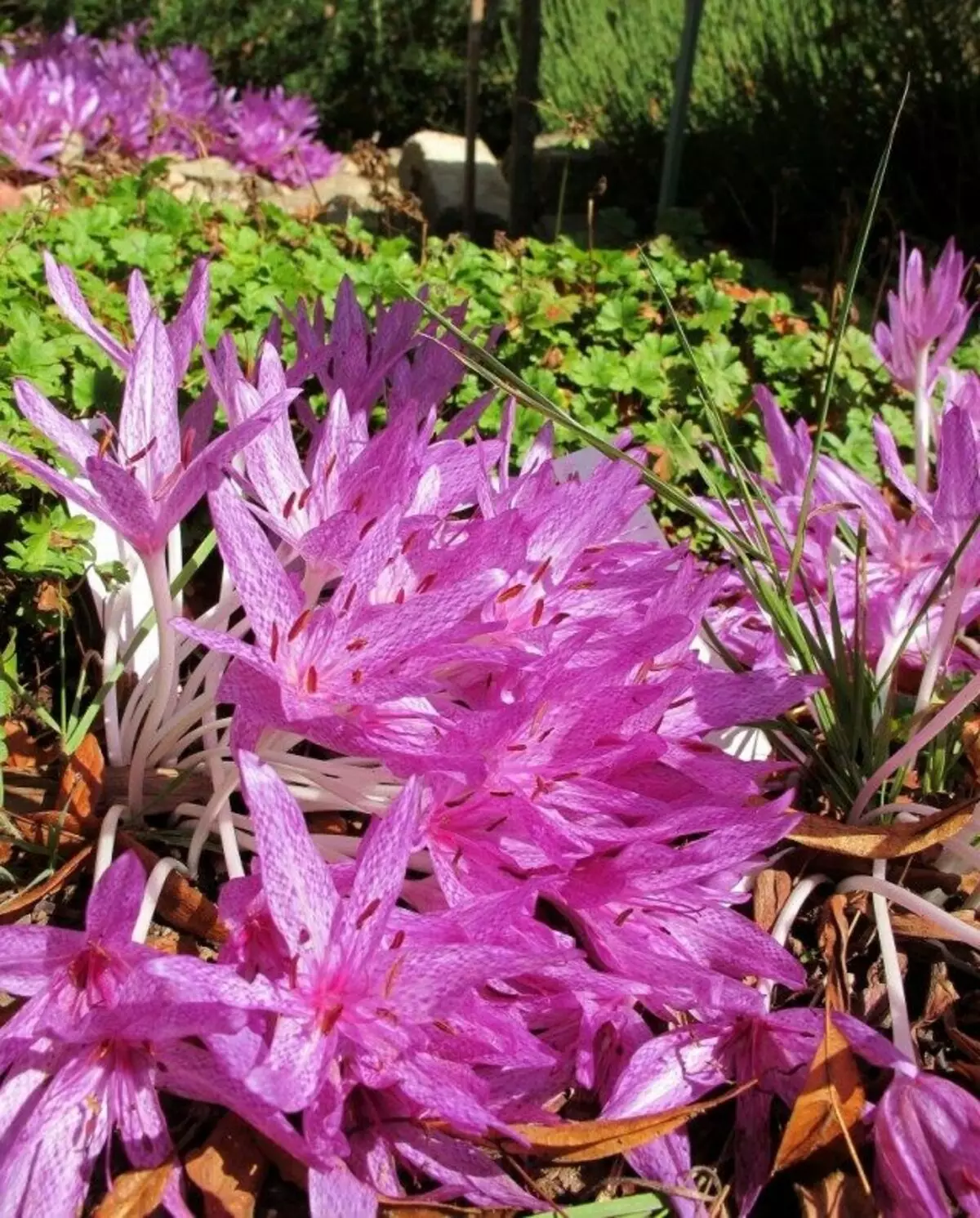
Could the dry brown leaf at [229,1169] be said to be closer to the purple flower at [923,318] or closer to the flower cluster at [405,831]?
the flower cluster at [405,831]

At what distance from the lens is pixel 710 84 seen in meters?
6.53

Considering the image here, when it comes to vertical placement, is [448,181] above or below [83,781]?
below

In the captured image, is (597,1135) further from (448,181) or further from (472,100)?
(448,181)

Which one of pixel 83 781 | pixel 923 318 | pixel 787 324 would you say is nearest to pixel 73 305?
pixel 83 781

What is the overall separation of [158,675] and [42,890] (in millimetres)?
275

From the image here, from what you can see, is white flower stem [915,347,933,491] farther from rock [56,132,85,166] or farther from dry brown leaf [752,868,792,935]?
rock [56,132,85,166]

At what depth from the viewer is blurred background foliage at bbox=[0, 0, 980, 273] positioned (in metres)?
4.79

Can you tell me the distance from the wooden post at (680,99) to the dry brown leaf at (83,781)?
2769 mm

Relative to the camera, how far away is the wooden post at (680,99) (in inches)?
149

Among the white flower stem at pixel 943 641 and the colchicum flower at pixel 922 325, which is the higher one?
the colchicum flower at pixel 922 325

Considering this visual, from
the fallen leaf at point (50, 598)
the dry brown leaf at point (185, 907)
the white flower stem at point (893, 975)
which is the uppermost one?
the fallen leaf at point (50, 598)

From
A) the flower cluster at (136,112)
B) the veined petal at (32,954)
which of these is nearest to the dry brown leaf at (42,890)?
the veined petal at (32,954)

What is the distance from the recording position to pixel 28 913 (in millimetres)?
1501

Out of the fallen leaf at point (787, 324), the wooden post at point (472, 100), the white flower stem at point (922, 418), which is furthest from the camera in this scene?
the wooden post at point (472, 100)
